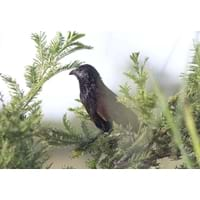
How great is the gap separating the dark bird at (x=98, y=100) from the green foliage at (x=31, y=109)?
4 cm

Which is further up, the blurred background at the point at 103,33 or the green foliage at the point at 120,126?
the blurred background at the point at 103,33

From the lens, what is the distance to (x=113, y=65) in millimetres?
1219

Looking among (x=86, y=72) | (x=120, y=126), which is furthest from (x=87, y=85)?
(x=120, y=126)

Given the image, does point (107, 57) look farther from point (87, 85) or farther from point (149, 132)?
point (149, 132)

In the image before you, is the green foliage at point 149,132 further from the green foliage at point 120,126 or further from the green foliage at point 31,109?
the green foliage at point 31,109

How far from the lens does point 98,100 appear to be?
3.91 ft

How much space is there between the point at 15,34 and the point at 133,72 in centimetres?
35

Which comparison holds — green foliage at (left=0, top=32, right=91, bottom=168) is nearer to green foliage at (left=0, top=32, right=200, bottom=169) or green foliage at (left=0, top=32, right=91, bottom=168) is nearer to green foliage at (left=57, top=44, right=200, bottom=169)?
green foliage at (left=0, top=32, right=200, bottom=169)

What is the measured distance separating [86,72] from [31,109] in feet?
0.60

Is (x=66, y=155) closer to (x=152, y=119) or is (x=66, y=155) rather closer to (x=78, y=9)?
(x=152, y=119)

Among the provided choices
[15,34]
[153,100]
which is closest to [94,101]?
[153,100]

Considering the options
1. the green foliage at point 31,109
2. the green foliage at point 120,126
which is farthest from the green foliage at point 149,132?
the green foliage at point 31,109

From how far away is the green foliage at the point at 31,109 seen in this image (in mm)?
1070
